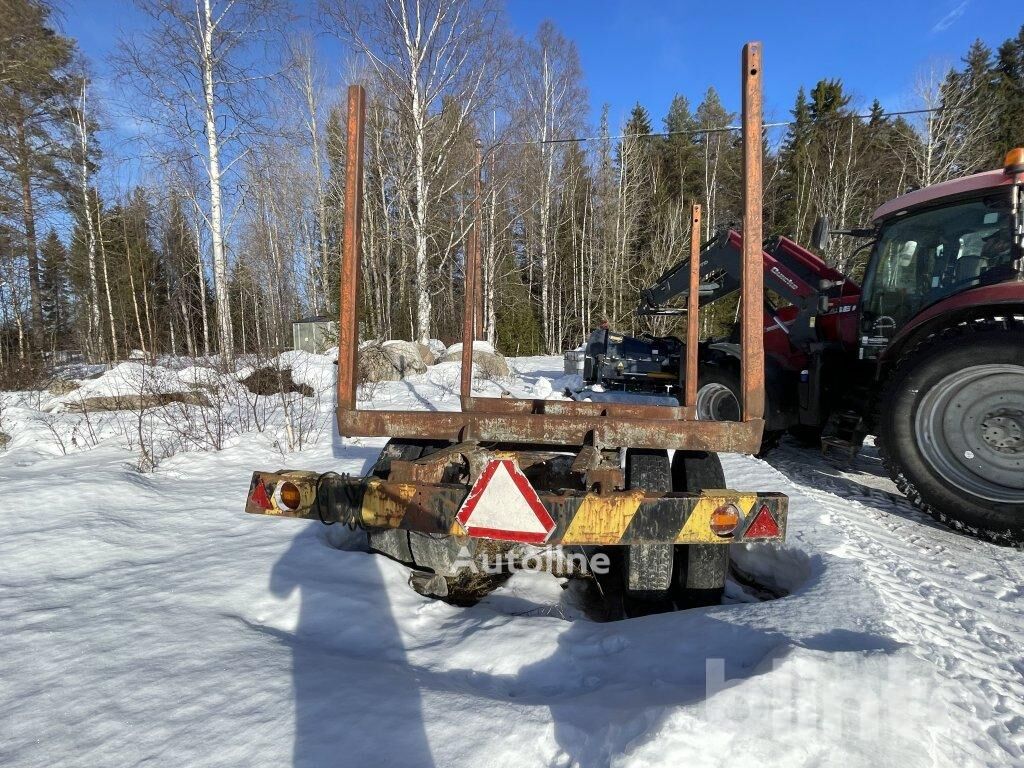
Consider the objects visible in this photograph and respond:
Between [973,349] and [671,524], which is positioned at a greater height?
[973,349]

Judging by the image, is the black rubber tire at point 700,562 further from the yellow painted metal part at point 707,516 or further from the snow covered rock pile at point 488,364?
the snow covered rock pile at point 488,364

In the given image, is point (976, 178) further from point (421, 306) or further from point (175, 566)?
point (421, 306)

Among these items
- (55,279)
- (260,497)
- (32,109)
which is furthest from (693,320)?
(55,279)

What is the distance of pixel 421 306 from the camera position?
13.0m

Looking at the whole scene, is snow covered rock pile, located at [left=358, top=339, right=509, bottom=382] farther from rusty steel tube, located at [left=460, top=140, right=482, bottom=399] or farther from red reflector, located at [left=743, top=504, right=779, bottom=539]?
red reflector, located at [left=743, top=504, right=779, bottom=539]

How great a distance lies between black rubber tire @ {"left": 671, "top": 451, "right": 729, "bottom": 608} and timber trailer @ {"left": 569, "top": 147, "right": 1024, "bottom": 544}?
5.23 feet

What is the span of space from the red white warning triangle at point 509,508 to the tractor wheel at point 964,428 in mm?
2714

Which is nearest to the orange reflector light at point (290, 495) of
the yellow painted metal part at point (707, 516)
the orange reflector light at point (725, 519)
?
the yellow painted metal part at point (707, 516)

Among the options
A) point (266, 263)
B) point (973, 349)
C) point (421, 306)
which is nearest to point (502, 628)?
point (973, 349)

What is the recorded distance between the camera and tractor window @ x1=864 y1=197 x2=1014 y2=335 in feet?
11.4

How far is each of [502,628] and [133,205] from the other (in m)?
24.7

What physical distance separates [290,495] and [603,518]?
4.37 ft

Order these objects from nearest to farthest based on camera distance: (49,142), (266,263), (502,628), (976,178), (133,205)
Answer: (502,628) < (976,178) < (49,142) < (133,205) < (266,263)

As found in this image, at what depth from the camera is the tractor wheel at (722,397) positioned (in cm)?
510
